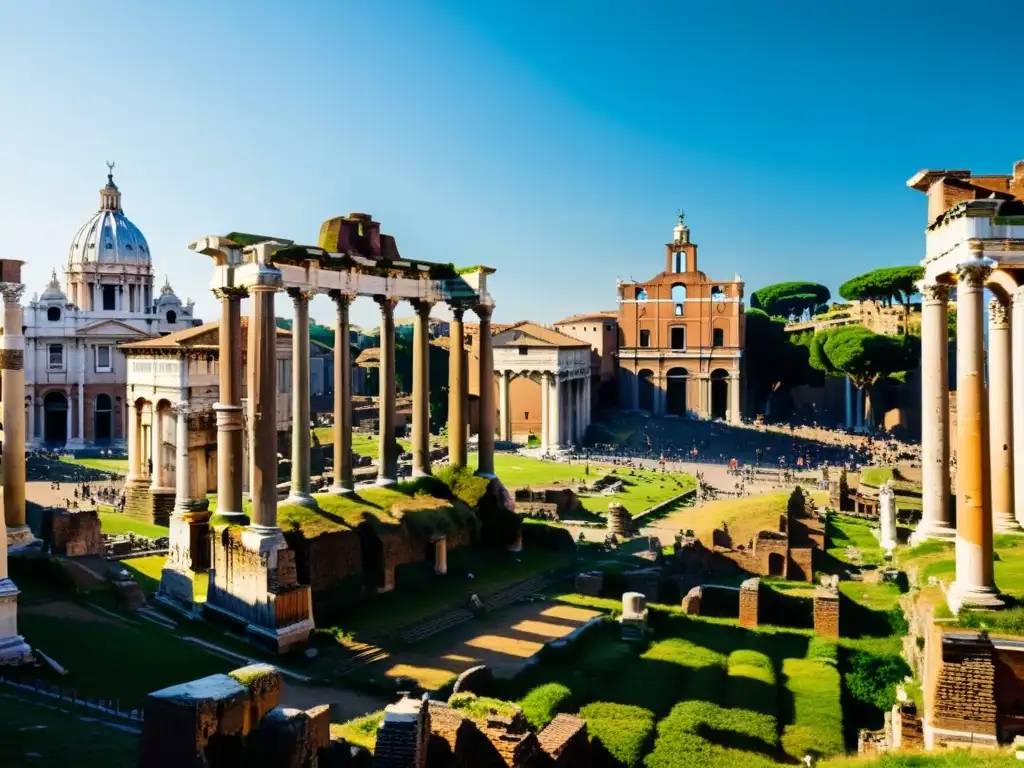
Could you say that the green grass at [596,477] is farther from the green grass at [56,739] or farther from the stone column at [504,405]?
the green grass at [56,739]

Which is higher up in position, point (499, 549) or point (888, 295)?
point (888, 295)

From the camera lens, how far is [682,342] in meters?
67.3

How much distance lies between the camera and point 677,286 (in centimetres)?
6731

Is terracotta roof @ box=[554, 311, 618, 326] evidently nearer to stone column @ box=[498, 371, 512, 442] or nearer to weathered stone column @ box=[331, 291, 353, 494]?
stone column @ box=[498, 371, 512, 442]

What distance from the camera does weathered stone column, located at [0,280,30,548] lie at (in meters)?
18.4

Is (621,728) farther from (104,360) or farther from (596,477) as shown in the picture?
(104,360)

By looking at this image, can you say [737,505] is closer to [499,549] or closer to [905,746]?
[499,549]

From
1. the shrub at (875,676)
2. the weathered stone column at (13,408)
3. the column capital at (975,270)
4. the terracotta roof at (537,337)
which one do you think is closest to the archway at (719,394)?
the terracotta roof at (537,337)

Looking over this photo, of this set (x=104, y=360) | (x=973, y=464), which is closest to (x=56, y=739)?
(x=973, y=464)

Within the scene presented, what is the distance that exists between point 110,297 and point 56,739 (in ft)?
186

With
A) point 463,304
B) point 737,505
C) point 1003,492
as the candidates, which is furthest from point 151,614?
point 737,505

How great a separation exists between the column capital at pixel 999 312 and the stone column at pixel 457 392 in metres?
12.4

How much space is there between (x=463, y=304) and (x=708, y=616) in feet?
32.5

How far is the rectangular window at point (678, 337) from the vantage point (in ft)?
220
